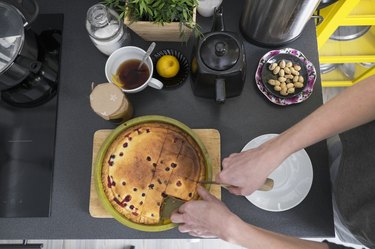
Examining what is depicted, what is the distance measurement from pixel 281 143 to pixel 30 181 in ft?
2.11

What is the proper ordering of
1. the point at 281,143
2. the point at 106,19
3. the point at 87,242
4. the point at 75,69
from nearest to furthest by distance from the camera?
the point at 281,143 < the point at 106,19 < the point at 75,69 < the point at 87,242

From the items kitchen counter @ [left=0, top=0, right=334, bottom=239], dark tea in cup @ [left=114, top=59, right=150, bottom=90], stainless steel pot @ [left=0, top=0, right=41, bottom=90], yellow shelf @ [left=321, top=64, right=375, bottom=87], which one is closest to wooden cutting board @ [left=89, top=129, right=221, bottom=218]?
kitchen counter @ [left=0, top=0, right=334, bottom=239]

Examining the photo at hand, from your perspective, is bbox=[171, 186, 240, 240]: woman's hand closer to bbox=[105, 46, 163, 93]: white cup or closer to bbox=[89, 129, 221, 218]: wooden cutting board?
bbox=[89, 129, 221, 218]: wooden cutting board

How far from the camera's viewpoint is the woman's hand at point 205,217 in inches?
27.4

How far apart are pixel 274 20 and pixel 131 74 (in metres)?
0.37

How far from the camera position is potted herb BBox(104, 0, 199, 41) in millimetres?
749

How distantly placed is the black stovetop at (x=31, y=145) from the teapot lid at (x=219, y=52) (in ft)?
1.47

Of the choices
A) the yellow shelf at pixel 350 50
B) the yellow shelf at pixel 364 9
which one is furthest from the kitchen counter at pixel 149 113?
the yellow shelf at pixel 350 50

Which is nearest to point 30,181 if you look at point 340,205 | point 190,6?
point 190,6

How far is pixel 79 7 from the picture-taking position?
96 cm

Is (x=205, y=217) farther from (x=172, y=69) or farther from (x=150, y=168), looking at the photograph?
(x=172, y=69)

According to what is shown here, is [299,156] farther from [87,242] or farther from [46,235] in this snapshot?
[87,242]

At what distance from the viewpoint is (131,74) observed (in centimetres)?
84

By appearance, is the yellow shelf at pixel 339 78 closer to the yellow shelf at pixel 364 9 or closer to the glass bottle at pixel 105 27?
the yellow shelf at pixel 364 9
